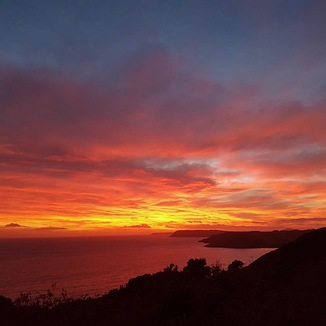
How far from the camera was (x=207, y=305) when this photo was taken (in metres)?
18.4

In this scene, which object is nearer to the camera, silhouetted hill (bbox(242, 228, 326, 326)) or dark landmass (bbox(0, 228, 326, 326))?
silhouetted hill (bbox(242, 228, 326, 326))

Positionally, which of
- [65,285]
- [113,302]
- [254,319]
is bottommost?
[65,285]

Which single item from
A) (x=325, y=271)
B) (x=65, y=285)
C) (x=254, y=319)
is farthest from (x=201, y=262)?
(x=65, y=285)

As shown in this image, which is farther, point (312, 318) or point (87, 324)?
point (87, 324)

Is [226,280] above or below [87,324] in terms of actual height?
above

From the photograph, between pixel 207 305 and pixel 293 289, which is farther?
pixel 293 289

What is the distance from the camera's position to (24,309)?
70.4 ft

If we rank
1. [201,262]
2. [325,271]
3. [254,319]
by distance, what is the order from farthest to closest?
1. [201,262]
2. [325,271]
3. [254,319]

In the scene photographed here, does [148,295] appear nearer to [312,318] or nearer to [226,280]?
[226,280]

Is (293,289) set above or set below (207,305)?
above

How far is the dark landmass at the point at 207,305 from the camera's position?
15469 millimetres

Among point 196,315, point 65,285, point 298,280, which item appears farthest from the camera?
point 65,285

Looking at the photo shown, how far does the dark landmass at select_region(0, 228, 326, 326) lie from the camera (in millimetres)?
15469

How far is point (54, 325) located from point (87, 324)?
177cm
